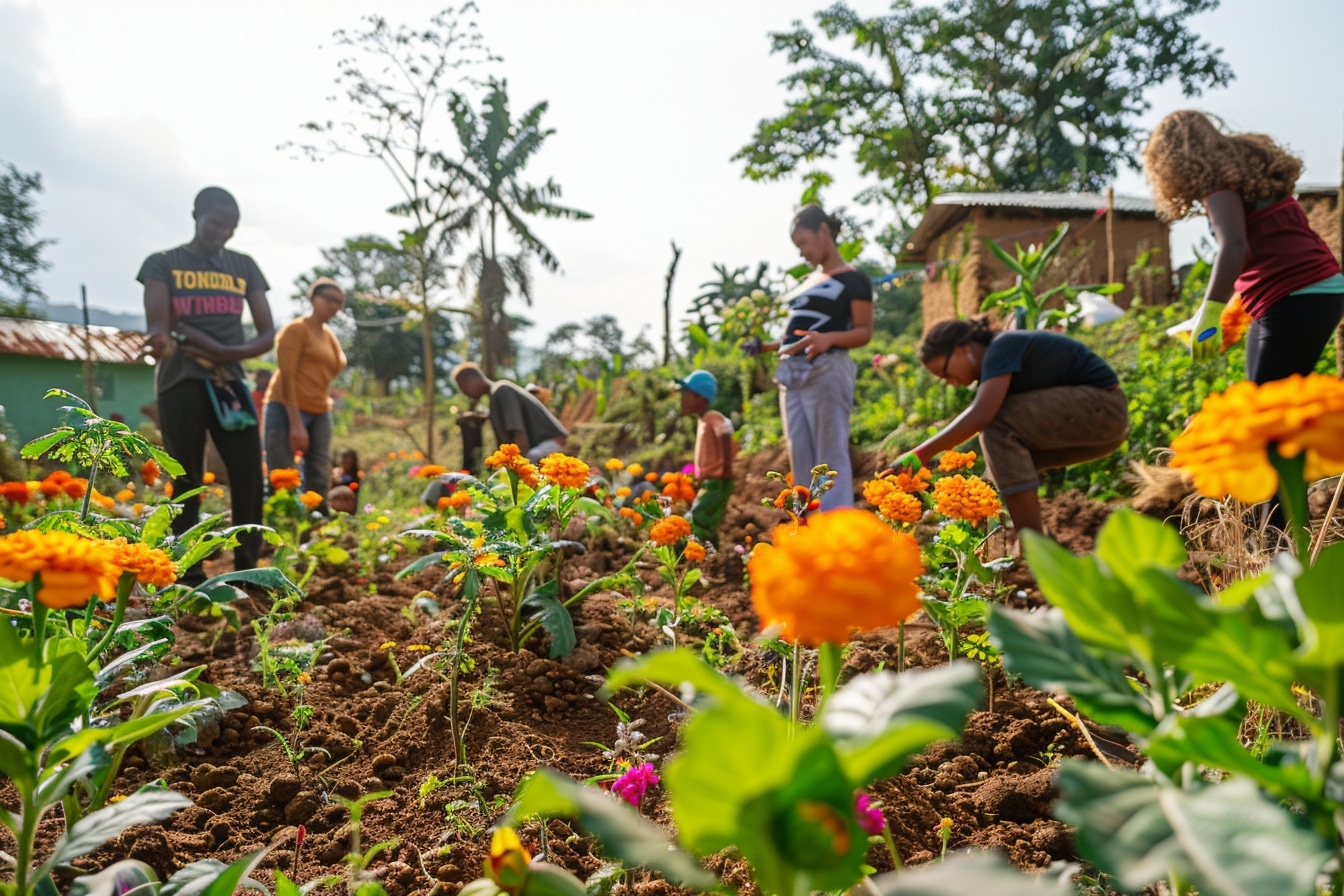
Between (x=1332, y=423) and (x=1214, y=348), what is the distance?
240 centimetres

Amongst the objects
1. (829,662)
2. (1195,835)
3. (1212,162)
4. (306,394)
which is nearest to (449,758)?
(829,662)

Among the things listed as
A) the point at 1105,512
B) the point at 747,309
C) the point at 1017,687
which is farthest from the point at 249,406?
the point at 747,309

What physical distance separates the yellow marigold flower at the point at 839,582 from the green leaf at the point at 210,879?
676 millimetres

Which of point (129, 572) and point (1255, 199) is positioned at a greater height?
point (1255, 199)

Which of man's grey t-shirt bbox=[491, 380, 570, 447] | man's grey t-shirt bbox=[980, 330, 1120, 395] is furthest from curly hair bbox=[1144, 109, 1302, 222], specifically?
man's grey t-shirt bbox=[491, 380, 570, 447]

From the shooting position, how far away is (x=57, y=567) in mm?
884

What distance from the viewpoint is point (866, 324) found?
3619 mm

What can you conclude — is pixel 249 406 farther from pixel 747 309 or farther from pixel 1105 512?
pixel 747 309

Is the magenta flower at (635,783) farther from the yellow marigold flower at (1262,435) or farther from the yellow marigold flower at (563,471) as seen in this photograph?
the yellow marigold flower at (563,471)

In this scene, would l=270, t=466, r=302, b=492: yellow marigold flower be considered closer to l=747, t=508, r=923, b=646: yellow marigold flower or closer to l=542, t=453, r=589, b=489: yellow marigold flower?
l=542, t=453, r=589, b=489: yellow marigold flower

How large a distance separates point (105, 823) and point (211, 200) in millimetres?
3574

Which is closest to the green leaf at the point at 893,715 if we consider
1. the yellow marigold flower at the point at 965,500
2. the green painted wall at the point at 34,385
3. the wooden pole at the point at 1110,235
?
the yellow marigold flower at the point at 965,500

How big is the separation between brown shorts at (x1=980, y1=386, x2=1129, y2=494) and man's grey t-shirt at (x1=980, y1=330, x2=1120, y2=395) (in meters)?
0.05

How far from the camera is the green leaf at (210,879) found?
0.89 m
